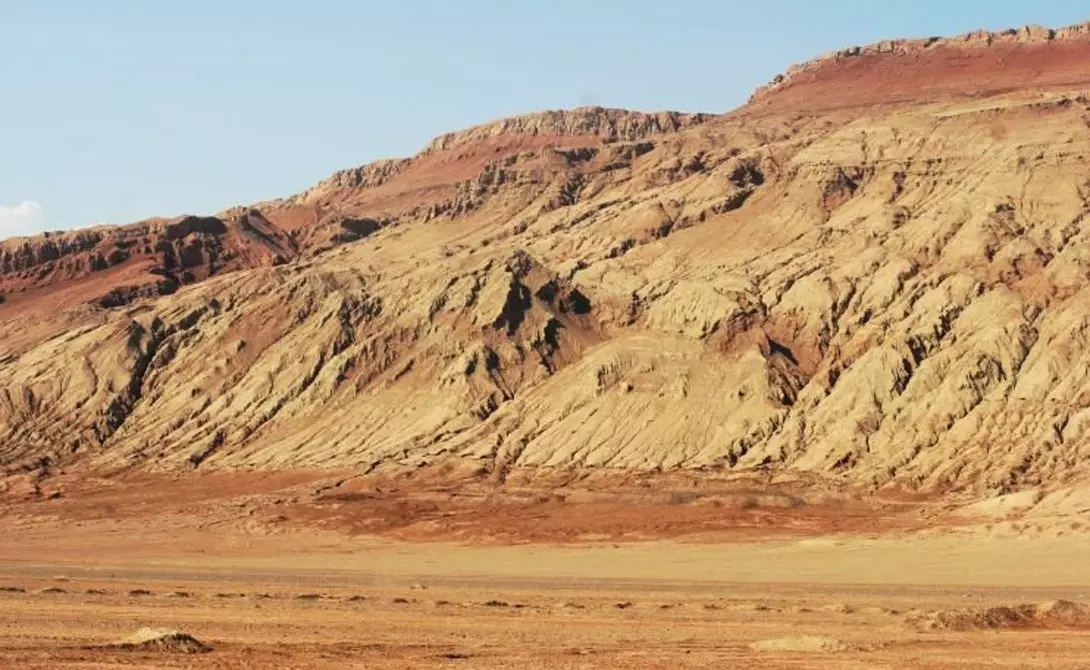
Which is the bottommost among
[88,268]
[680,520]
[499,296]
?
[680,520]

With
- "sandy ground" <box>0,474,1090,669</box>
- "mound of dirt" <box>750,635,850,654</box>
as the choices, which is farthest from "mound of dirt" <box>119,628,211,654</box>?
"mound of dirt" <box>750,635,850,654</box>

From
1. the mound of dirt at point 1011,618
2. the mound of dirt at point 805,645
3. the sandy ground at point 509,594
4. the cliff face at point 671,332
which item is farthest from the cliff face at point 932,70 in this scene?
the mound of dirt at point 805,645

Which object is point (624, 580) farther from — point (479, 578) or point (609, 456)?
point (609, 456)

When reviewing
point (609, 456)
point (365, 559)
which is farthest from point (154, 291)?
point (365, 559)

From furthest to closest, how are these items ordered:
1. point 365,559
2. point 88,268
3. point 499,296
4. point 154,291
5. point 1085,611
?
point 88,268
point 154,291
point 499,296
point 365,559
point 1085,611

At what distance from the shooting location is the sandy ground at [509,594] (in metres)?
33.2

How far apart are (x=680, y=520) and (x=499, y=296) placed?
32.8 m

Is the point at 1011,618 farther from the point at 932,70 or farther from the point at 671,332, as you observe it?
the point at 932,70

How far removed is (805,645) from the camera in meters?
33.9

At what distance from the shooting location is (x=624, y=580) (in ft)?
196

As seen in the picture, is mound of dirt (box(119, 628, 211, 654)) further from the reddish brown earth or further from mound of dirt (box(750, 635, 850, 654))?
mound of dirt (box(750, 635, 850, 654))

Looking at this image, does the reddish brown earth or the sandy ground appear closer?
the sandy ground

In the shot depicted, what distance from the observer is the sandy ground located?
33219 mm

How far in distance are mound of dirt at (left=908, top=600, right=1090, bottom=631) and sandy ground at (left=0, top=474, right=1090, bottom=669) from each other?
1.13ft
